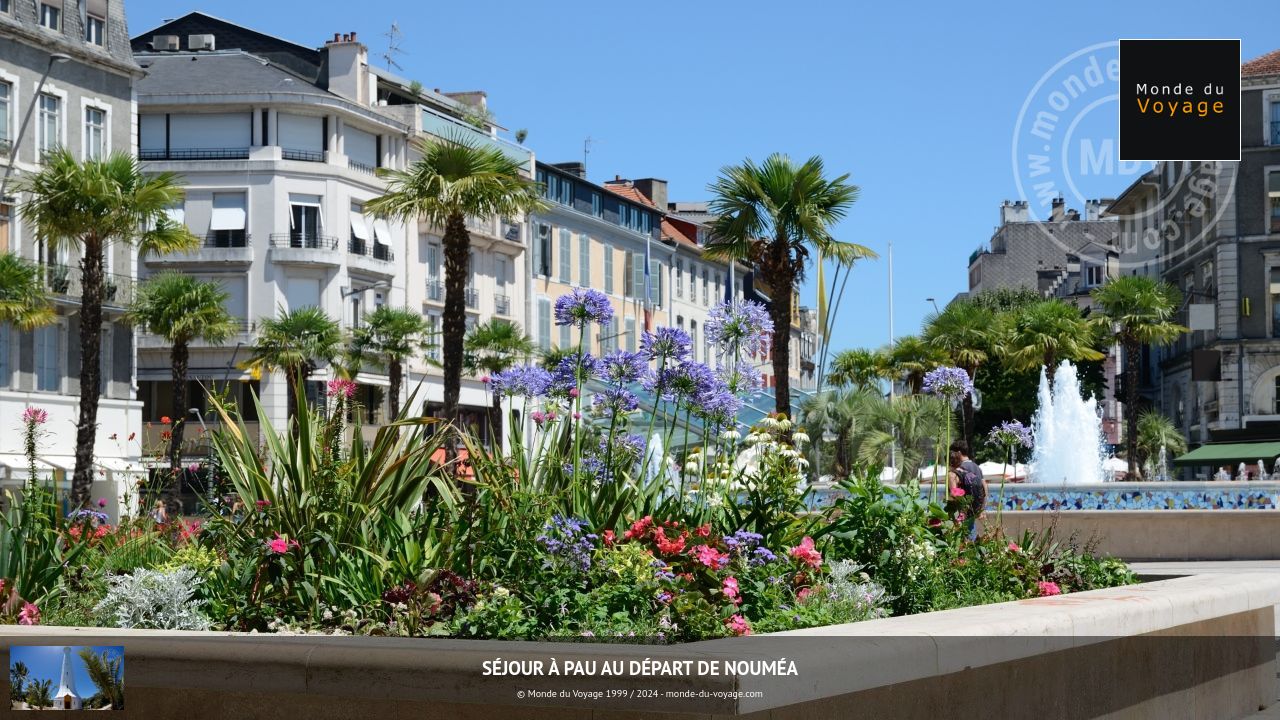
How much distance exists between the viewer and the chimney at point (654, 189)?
92.1 m

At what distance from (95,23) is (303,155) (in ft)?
39.2

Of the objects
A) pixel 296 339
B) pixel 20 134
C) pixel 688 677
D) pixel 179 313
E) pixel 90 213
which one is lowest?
pixel 688 677

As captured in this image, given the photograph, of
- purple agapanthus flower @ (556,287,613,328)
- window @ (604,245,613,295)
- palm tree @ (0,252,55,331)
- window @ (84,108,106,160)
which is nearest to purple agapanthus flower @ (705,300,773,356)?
purple agapanthus flower @ (556,287,613,328)

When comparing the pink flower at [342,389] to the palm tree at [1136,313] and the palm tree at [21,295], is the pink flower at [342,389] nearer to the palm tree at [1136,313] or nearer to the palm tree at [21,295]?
Answer: the palm tree at [21,295]

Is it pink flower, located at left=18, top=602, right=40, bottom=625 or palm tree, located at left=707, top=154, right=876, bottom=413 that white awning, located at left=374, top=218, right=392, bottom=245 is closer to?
palm tree, located at left=707, top=154, right=876, bottom=413

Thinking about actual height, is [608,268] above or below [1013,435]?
above

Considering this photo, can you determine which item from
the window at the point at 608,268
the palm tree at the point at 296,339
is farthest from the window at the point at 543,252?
the palm tree at the point at 296,339

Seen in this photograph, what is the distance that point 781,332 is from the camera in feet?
100

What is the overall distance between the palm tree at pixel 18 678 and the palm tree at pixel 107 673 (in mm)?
296

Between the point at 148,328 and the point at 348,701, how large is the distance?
44.4 m

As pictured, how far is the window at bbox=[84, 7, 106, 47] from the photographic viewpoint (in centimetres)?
4784

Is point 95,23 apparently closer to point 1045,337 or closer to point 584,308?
point 1045,337

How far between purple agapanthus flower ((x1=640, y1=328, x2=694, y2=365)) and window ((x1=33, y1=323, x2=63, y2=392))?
39.3 m

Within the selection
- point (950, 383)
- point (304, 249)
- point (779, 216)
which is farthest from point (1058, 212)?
point (950, 383)
